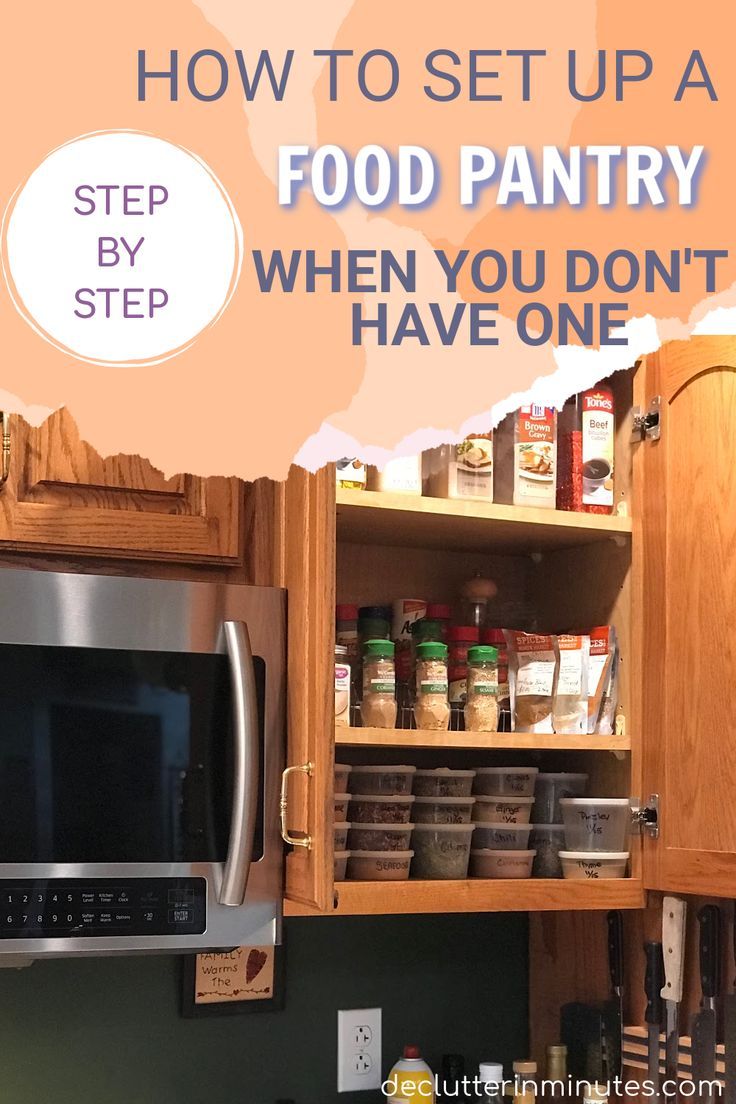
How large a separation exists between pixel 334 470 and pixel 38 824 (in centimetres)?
53

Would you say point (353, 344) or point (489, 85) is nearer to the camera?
point (489, 85)

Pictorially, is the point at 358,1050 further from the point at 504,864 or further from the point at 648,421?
the point at 648,421

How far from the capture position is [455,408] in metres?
1.86

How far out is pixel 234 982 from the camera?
2111 millimetres

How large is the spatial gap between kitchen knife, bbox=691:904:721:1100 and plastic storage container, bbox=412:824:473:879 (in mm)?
332

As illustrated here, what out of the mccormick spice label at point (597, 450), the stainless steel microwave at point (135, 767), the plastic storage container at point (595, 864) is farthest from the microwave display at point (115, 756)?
the mccormick spice label at point (597, 450)

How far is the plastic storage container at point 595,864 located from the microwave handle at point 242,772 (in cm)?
51

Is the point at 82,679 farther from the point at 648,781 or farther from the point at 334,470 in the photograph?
the point at 648,781

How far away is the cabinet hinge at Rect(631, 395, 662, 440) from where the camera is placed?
2057 millimetres

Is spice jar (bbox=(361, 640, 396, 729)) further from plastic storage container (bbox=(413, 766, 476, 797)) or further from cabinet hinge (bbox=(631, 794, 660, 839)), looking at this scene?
cabinet hinge (bbox=(631, 794, 660, 839))

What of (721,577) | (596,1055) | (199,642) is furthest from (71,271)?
(596,1055)

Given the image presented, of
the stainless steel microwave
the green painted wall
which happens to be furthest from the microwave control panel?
the green painted wall

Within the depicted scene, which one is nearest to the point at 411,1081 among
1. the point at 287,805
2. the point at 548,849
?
the point at 548,849

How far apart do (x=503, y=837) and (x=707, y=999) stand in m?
0.34
